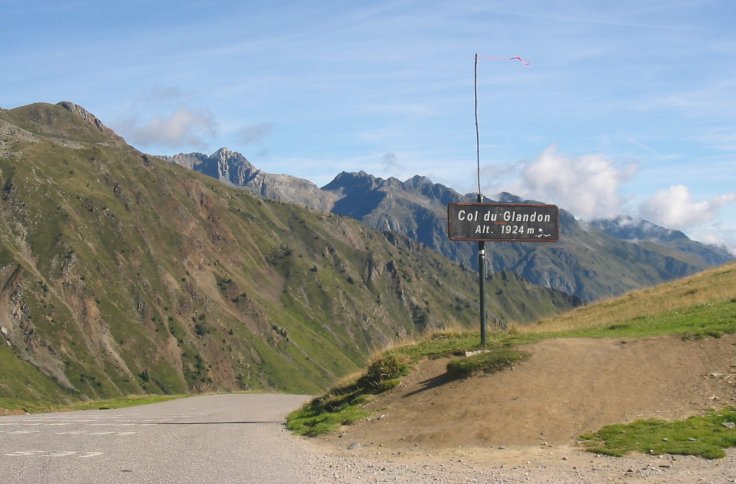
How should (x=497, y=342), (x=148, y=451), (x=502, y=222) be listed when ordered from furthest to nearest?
(x=502, y=222)
(x=497, y=342)
(x=148, y=451)

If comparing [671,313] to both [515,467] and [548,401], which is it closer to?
[548,401]

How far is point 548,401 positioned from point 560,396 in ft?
1.42

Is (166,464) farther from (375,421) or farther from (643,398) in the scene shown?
(643,398)

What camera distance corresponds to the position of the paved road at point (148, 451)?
50.3ft

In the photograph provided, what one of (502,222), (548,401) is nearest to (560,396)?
(548,401)

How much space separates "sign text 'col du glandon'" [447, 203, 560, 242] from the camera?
27.1 metres

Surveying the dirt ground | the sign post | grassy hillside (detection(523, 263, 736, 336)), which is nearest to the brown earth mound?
the dirt ground

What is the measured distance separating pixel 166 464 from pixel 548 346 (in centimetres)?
1260

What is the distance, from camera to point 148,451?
742 inches

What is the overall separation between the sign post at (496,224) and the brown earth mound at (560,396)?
4.27 m

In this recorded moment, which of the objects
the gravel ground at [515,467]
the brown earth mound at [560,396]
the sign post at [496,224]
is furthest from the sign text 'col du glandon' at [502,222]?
the gravel ground at [515,467]

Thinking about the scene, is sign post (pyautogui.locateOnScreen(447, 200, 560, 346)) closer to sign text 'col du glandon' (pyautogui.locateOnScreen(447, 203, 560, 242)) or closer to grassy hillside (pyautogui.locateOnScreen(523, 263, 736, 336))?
sign text 'col du glandon' (pyautogui.locateOnScreen(447, 203, 560, 242))

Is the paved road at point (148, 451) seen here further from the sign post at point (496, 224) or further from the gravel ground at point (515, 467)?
the sign post at point (496, 224)

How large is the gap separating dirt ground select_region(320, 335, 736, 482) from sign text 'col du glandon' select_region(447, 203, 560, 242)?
15.5 feet
